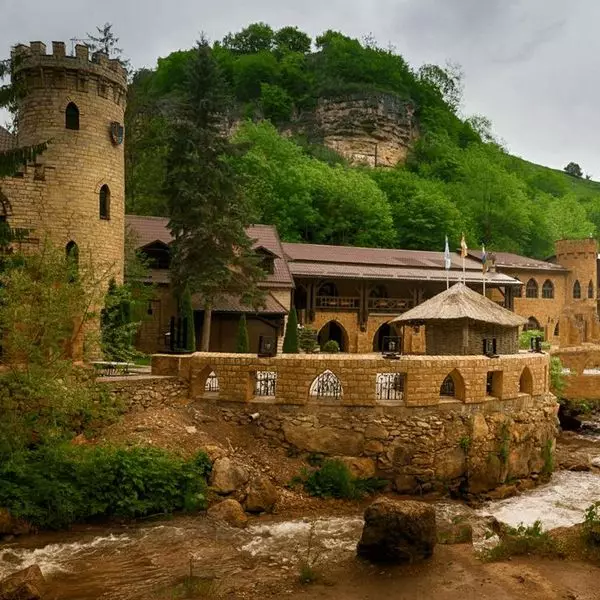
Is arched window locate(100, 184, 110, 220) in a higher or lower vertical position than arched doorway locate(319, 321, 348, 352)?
higher

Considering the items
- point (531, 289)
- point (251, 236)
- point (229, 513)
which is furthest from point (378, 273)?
point (229, 513)

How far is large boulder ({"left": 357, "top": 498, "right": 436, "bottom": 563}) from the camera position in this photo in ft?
36.0

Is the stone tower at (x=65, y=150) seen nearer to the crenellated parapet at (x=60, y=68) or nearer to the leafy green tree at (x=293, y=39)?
the crenellated parapet at (x=60, y=68)

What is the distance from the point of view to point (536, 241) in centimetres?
6062

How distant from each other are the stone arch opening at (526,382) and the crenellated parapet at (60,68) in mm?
17891

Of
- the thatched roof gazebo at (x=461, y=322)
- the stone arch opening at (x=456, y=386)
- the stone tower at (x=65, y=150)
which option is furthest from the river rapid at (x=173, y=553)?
the stone tower at (x=65, y=150)

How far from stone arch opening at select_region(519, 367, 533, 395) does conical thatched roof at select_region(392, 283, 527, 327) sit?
2.52m

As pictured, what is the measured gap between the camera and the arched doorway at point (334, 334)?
112ft

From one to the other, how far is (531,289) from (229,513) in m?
36.7

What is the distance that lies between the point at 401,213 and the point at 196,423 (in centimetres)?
3856

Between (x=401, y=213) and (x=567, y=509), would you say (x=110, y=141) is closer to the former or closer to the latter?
(x=567, y=509)

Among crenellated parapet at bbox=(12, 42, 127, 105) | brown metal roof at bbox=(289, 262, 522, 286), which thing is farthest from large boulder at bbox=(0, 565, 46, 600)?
brown metal roof at bbox=(289, 262, 522, 286)

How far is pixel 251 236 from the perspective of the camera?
31906 millimetres

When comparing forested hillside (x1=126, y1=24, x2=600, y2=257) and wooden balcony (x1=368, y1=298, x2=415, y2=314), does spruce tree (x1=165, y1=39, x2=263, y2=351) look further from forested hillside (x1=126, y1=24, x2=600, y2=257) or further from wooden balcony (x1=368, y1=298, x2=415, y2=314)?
wooden balcony (x1=368, y1=298, x2=415, y2=314)
